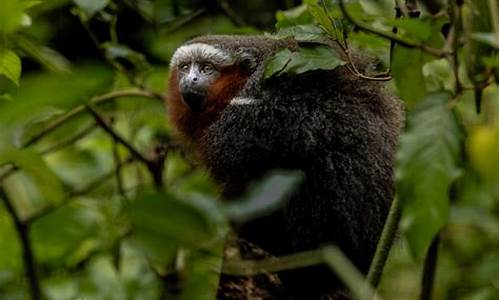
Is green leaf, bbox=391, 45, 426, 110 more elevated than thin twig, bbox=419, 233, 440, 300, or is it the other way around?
green leaf, bbox=391, 45, 426, 110

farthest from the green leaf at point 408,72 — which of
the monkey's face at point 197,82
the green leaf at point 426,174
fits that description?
the monkey's face at point 197,82

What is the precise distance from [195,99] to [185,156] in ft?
1.65

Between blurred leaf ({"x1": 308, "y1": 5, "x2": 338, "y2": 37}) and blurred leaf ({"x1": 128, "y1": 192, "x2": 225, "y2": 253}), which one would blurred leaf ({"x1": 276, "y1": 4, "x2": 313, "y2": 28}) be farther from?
blurred leaf ({"x1": 128, "y1": 192, "x2": 225, "y2": 253})

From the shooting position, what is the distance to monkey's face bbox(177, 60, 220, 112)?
3.97 m

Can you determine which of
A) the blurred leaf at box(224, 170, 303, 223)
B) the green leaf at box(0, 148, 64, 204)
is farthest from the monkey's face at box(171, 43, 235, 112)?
the blurred leaf at box(224, 170, 303, 223)

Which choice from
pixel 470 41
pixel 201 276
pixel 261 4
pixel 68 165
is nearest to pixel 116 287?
pixel 68 165

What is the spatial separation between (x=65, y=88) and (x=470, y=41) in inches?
66.2

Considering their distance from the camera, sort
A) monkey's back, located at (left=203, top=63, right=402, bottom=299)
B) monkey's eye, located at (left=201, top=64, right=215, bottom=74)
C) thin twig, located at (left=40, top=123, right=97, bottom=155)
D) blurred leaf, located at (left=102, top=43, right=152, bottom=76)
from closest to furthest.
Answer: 1. monkey's back, located at (left=203, top=63, right=402, bottom=299)
2. blurred leaf, located at (left=102, top=43, right=152, bottom=76)
3. monkey's eye, located at (left=201, top=64, right=215, bottom=74)
4. thin twig, located at (left=40, top=123, right=97, bottom=155)

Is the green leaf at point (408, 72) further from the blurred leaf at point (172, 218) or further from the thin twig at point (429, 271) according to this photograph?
the blurred leaf at point (172, 218)

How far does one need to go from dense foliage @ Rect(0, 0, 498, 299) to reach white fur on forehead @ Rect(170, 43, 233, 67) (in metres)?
0.16

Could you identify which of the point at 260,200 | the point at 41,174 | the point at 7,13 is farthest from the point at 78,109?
the point at 260,200

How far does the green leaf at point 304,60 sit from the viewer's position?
8.27ft

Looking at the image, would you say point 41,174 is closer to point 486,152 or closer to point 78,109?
point 486,152

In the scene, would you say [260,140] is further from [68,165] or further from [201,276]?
[68,165]
